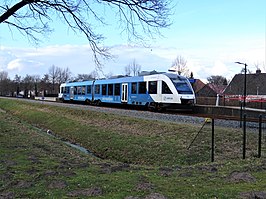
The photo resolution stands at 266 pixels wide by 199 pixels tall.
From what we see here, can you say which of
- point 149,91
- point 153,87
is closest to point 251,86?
point 149,91

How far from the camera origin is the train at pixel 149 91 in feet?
82.9

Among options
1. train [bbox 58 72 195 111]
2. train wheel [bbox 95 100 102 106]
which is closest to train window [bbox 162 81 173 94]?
train [bbox 58 72 195 111]

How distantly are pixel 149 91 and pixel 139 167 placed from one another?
60.2 ft

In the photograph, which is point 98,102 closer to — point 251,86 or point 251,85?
point 251,86

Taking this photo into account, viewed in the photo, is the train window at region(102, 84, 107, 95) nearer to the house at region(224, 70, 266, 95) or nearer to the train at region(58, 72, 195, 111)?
the train at region(58, 72, 195, 111)

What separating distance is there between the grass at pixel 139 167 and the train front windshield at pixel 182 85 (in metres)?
6.74

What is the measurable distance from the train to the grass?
654 cm

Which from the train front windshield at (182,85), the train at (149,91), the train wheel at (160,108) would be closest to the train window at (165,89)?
the train at (149,91)

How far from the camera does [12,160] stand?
955 cm

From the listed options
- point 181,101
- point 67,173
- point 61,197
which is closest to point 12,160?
point 67,173

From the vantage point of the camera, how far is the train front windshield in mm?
25188

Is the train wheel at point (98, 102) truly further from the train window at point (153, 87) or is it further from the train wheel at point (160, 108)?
the train wheel at point (160, 108)

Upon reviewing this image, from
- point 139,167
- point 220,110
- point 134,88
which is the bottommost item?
Result: point 139,167

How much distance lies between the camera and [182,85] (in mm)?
25578
